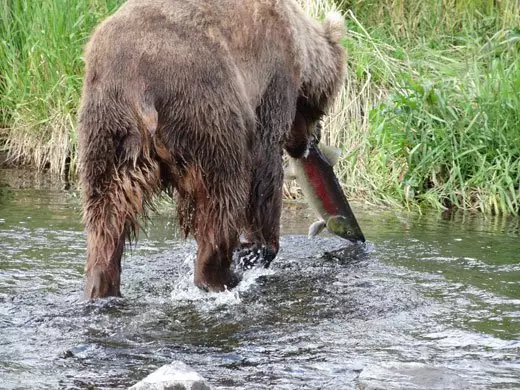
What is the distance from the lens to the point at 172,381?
3.89 meters

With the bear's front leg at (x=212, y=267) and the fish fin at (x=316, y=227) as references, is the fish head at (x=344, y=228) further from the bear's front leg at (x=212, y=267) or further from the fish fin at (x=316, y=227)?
the bear's front leg at (x=212, y=267)

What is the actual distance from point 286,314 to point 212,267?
1.48 feet

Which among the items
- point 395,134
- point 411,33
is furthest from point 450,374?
point 411,33

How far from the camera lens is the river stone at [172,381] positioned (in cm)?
388

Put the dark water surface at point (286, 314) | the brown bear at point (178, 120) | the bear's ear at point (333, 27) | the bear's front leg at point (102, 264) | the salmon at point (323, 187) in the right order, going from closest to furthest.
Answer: the dark water surface at point (286, 314), the brown bear at point (178, 120), the bear's front leg at point (102, 264), the bear's ear at point (333, 27), the salmon at point (323, 187)

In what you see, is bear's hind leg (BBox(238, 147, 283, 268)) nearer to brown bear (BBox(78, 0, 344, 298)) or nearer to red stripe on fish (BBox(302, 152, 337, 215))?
brown bear (BBox(78, 0, 344, 298))

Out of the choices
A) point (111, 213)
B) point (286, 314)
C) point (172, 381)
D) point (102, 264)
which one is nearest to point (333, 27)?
point (286, 314)

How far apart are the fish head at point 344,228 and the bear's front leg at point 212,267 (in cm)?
137

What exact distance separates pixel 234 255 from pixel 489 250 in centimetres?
179

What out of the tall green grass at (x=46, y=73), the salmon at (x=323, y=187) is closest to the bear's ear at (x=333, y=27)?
the salmon at (x=323, y=187)

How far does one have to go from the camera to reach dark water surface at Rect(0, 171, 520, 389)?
4461mm

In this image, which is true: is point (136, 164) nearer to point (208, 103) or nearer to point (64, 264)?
point (208, 103)

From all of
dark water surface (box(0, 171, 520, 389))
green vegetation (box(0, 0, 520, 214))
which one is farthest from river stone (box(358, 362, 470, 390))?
green vegetation (box(0, 0, 520, 214))

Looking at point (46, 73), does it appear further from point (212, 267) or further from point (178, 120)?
point (178, 120)
